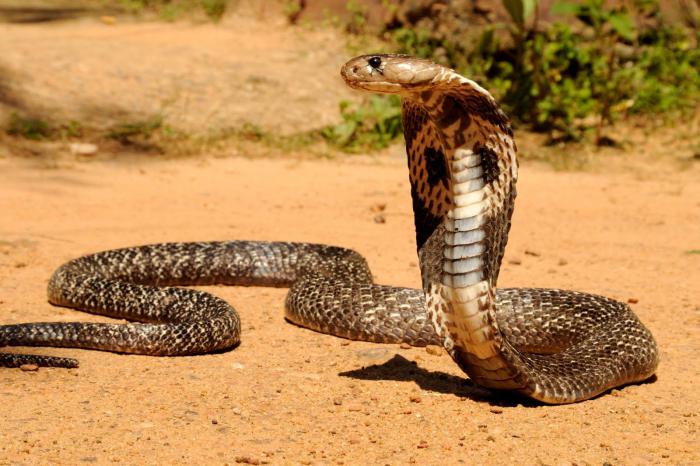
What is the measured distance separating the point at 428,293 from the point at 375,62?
1.10 metres

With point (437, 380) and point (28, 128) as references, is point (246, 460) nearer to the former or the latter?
point (437, 380)

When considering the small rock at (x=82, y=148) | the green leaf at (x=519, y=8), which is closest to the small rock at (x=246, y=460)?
the small rock at (x=82, y=148)

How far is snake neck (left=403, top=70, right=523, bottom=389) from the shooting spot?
4.56 meters

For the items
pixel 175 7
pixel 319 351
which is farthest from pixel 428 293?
pixel 175 7

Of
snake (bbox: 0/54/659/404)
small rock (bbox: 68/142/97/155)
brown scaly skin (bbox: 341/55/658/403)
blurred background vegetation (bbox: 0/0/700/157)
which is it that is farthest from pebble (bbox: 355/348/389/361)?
blurred background vegetation (bbox: 0/0/700/157)

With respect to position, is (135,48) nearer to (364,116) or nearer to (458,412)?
(364,116)

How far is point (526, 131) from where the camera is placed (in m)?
12.8

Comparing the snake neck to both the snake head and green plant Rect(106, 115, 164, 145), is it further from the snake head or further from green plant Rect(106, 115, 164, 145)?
green plant Rect(106, 115, 164, 145)

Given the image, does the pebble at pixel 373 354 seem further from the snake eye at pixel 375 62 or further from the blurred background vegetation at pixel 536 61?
the blurred background vegetation at pixel 536 61

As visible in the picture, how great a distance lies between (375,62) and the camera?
4.43 metres

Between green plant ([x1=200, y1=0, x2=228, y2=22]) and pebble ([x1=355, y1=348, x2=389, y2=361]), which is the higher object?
green plant ([x1=200, y1=0, x2=228, y2=22])

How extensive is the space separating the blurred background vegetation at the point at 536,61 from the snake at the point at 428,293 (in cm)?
436

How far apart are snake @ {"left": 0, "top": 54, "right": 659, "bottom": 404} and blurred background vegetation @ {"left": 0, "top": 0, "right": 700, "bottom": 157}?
436 centimetres

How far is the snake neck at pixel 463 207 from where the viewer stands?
4.56m
